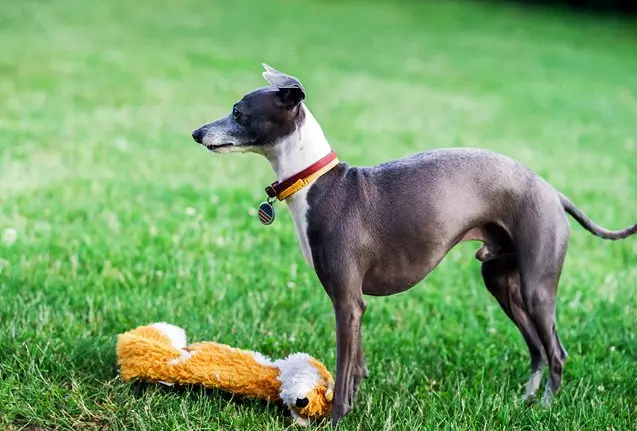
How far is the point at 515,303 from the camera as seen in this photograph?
386 centimetres

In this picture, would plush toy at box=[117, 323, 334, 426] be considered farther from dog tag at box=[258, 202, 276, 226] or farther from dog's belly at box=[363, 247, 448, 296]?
dog tag at box=[258, 202, 276, 226]

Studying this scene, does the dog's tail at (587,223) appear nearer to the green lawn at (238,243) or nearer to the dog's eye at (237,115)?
the green lawn at (238,243)

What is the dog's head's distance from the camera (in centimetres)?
326

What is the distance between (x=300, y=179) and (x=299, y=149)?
4.5 inches

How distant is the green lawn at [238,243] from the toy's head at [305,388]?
0.33 ft

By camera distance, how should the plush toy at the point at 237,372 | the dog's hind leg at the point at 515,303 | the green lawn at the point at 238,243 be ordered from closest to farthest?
the plush toy at the point at 237,372 < the green lawn at the point at 238,243 < the dog's hind leg at the point at 515,303

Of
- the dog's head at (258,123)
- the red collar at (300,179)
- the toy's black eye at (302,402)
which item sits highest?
the dog's head at (258,123)

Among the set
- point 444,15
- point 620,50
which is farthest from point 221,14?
point 620,50

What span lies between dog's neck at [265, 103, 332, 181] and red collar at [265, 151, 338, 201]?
0.05ft

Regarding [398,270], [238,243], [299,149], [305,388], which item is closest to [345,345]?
[305,388]

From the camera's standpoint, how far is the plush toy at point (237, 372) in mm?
3412

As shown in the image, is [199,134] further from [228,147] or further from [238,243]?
[238,243]

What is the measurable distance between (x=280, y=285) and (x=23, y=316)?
149cm

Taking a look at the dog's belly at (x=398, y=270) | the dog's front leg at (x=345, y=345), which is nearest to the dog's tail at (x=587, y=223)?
the dog's belly at (x=398, y=270)
